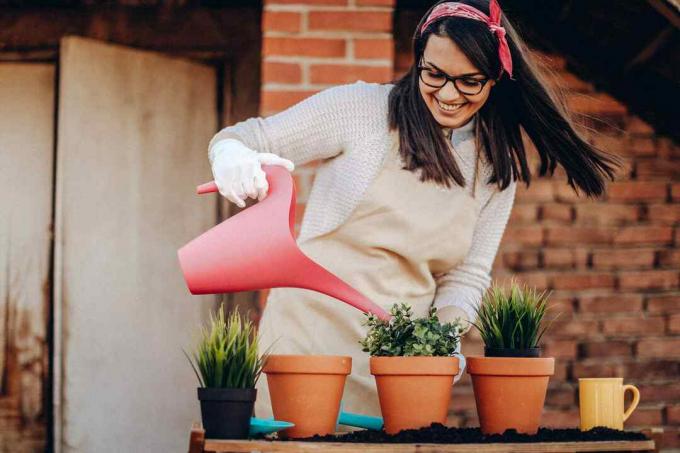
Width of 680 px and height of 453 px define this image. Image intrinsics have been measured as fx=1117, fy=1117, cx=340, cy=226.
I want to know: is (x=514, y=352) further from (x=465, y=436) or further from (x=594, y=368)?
(x=594, y=368)

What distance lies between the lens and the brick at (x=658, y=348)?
11.4 feet

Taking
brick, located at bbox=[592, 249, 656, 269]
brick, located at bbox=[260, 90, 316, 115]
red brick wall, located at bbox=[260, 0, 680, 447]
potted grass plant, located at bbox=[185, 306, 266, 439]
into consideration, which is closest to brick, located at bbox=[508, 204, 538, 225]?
red brick wall, located at bbox=[260, 0, 680, 447]

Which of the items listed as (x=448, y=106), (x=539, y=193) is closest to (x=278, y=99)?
(x=448, y=106)

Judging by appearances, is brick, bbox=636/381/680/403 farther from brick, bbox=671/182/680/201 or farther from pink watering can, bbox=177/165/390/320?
pink watering can, bbox=177/165/390/320

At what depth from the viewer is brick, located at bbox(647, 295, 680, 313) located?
3.51m

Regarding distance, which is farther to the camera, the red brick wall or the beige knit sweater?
the red brick wall

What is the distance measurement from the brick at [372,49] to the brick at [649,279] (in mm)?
1134

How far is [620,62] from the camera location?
3432mm

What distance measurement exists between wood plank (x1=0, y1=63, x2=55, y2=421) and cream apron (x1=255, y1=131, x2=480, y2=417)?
1.47 m

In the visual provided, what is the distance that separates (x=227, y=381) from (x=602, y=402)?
1.96ft

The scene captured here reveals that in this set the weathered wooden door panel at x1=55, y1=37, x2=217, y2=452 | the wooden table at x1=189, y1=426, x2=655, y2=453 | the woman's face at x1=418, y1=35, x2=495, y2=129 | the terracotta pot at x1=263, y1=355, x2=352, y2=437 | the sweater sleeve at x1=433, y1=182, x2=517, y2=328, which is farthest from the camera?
the weathered wooden door panel at x1=55, y1=37, x2=217, y2=452

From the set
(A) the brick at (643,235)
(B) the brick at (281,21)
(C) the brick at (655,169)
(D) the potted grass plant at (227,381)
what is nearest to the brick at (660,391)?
(A) the brick at (643,235)

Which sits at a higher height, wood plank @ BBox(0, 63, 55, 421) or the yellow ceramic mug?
wood plank @ BBox(0, 63, 55, 421)

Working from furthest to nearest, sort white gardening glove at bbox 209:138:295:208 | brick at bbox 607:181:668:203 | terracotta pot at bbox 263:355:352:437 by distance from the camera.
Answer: brick at bbox 607:181:668:203 → white gardening glove at bbox 209:138:295:208 → terracotta pot at bbox 263:355:352:437
